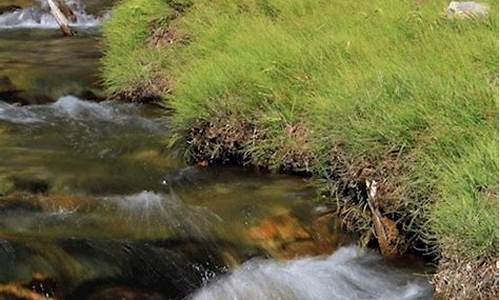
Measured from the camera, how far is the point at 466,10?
6.68 m

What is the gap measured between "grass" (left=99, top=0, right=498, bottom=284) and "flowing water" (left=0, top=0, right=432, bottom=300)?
1.02 ft

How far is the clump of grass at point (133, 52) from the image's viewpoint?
8516 mm

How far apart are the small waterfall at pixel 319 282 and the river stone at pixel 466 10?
2.32 metres

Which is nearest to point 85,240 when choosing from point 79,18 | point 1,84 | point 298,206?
point 298,206

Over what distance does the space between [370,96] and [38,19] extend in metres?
8.87

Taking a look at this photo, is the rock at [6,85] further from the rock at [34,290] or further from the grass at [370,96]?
the rock at [34,290]

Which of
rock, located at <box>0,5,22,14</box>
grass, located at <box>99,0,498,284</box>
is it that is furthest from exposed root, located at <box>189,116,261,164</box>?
rock, located at <box>0,5,22,14</box>

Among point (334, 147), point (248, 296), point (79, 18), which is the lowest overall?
point (79, 18)

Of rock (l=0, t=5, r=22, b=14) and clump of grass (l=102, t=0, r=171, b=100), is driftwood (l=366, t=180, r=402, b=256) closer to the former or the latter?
clump of grass (l=102, t=0, r=171, b=100)

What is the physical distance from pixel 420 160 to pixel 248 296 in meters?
1.21

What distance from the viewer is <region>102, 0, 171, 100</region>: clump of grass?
852 centimetres

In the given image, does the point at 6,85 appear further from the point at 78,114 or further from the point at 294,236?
the point at 294,236

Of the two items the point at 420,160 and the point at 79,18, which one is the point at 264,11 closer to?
the point at 420,160

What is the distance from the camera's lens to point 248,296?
4.81m
